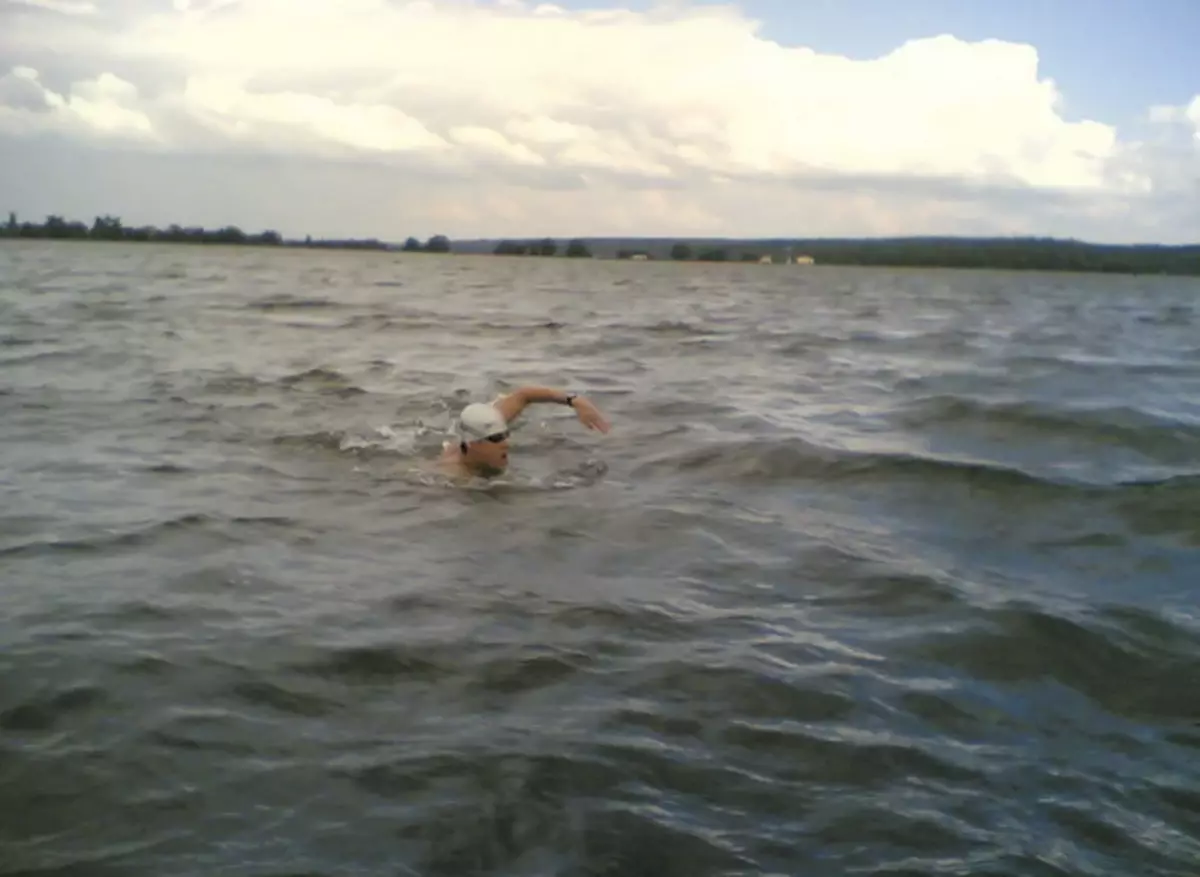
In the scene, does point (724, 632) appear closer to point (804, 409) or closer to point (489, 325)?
point (804, 409)

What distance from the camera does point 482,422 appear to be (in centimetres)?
1020

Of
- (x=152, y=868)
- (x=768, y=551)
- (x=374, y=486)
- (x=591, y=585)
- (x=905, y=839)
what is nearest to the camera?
(x=152, y=868)

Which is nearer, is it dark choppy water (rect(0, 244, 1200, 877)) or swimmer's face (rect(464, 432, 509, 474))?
dark choppy water (rect(0, 244, 1200, 877))

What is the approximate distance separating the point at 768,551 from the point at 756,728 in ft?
10.1

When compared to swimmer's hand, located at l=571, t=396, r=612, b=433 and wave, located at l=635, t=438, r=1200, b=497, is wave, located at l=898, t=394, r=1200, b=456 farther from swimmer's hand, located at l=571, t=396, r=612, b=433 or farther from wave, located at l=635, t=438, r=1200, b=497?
swimmer's hand, located at l=571, t=396, r=612, b=433

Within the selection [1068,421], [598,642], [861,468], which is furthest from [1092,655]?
[1068,421]

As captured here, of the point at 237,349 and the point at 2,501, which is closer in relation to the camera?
the point at 2,501

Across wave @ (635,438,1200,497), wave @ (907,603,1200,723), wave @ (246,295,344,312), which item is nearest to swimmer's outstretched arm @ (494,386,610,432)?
wave @ (635,438,1200,497)

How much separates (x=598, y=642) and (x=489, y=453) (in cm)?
444

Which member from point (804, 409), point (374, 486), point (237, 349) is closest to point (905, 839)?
point (374, 486)

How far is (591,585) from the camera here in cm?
733

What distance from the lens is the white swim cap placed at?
10.2 meters

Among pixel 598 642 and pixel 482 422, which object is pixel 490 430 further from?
pixel 598 642

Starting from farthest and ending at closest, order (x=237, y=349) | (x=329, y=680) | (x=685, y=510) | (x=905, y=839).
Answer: (x=237, y=349) → (x=685, y=510) → (x=329, y=680) → (x=905, y=839)
